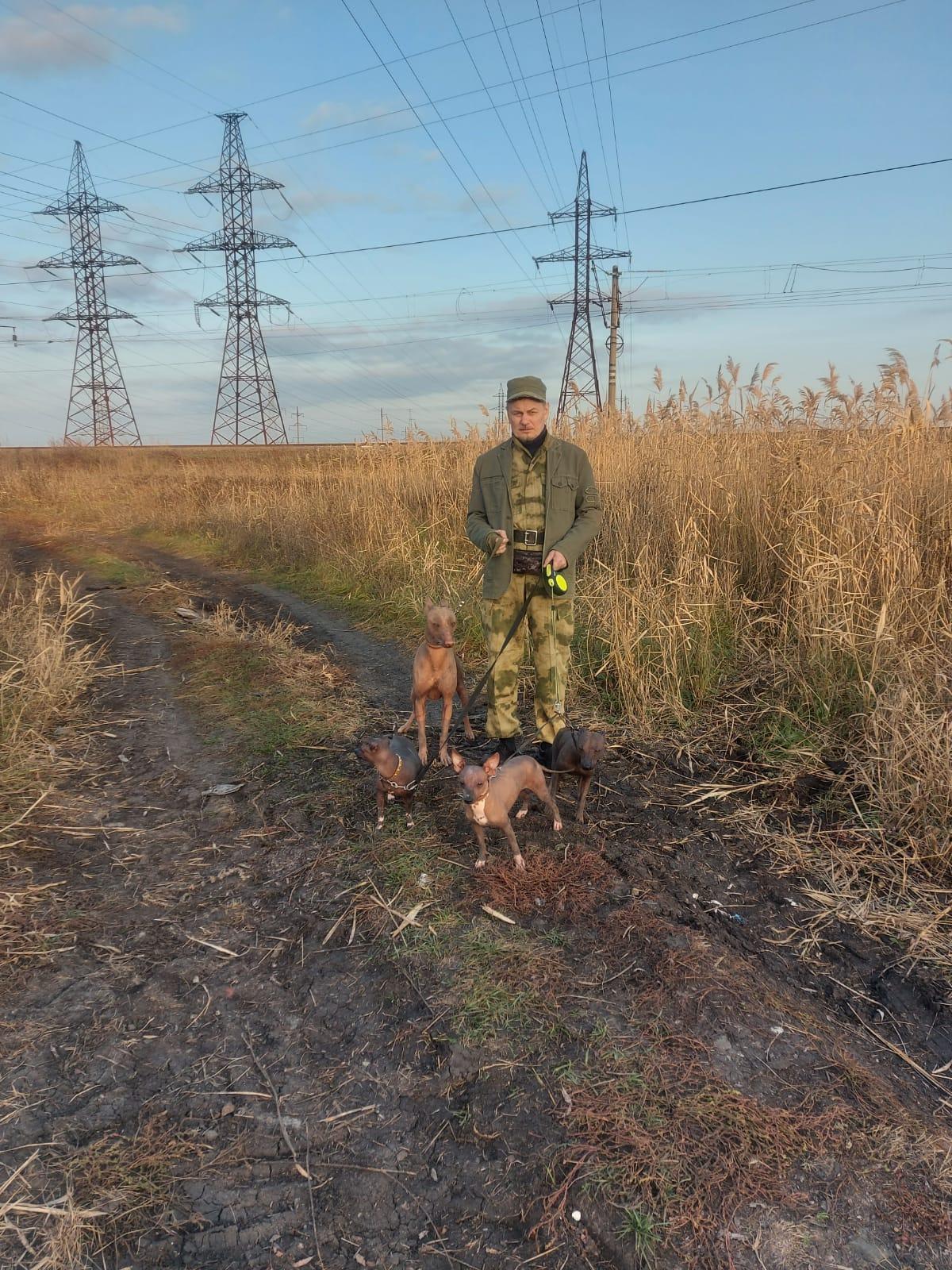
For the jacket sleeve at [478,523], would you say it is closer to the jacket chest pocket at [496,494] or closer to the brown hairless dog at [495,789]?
the jacket chest pocket at [496,494]

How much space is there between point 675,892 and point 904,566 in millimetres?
2745

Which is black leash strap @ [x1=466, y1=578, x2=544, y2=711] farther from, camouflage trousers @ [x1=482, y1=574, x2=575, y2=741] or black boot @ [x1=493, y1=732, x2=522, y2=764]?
black boot @ [x1=493, y1=732, x2=522, y2=764]

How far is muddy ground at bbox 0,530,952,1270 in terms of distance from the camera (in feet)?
5.81

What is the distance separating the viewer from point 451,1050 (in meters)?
2.28

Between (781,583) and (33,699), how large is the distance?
526 cm

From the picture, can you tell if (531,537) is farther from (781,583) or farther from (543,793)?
(781,583)

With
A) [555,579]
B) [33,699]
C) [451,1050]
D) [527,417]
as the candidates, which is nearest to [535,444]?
[527,417]

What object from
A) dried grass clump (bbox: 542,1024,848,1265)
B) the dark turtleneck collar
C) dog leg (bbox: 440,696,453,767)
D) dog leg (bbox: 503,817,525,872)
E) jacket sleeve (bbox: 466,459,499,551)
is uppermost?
the dark turtleneck collar

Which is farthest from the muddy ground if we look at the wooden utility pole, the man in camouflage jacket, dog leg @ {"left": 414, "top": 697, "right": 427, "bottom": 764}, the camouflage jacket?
the wooden utility pole

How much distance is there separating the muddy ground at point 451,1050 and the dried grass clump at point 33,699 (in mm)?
258

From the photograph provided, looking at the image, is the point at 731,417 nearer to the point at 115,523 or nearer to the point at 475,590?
the point at 475,590

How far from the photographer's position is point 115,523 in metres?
16.4

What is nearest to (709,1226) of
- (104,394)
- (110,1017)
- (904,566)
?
(110,1017)

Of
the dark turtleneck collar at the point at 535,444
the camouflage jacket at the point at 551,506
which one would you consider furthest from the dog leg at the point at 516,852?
the dark turtleneck collar at the point at 535,444
